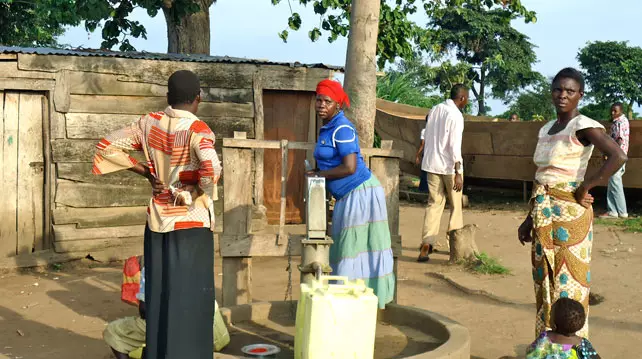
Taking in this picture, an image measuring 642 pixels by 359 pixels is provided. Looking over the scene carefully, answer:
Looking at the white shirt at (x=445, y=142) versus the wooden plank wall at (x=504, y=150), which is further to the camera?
the wooden plank wall at (x=504, y=150)

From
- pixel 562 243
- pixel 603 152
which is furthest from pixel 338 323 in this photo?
pixel 603 152

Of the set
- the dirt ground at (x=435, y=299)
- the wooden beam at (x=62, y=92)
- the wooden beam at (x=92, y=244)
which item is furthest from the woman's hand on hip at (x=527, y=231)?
the wooden beam at (x=62, y=92)

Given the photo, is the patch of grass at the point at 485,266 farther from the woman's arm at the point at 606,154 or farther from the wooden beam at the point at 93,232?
the wooden beam at the point at 93,232

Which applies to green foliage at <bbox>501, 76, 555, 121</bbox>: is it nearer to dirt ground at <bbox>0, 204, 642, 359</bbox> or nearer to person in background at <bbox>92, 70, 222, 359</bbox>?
dirt ground at <bbox>0, 204, 642, 359</bbox>

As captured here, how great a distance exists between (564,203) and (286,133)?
6239 mm

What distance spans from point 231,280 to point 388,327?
126 centimetres

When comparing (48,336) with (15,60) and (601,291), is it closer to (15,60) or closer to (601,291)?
(15,60)

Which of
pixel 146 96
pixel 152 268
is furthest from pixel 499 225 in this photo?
pixel 152 268

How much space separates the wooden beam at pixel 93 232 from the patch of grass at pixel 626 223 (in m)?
6.13

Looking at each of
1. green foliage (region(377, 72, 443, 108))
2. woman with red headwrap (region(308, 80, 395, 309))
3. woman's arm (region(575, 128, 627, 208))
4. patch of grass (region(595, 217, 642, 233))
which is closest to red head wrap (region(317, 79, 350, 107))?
woman with red headwrap (region(308, 80, 395, 309))

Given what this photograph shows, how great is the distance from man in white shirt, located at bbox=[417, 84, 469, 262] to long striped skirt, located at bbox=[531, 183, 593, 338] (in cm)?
366

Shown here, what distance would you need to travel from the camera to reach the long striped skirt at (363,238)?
4699 mm

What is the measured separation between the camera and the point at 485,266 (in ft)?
24.6

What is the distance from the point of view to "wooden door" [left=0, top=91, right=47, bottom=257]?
8.35m
